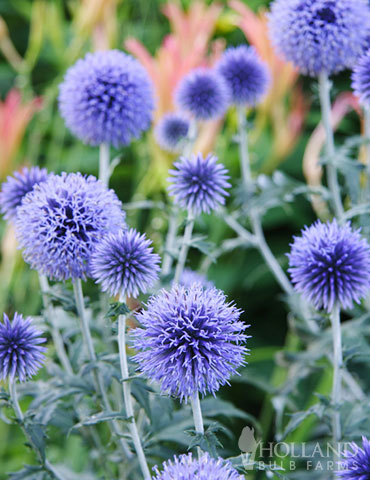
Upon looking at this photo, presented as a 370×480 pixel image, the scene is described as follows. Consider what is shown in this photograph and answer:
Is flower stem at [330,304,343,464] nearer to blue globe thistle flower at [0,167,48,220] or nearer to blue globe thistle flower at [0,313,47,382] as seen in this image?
blue globe thistle flower at [0,313,47,382]

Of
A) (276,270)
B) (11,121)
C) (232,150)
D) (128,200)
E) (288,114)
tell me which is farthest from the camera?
(128,200)

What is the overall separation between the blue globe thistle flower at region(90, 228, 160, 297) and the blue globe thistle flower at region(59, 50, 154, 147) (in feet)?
1.48

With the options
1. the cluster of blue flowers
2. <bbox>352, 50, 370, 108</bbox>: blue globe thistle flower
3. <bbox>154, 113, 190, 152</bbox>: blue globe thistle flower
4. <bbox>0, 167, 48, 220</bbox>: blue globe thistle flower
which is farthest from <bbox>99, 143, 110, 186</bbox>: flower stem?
<bbox>352, 50, 370, 108</bbox>: blue globe thistle flower

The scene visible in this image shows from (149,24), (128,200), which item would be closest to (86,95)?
(128,200)

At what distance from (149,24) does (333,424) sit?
2082mm

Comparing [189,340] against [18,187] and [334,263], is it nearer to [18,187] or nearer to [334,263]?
[334,263]

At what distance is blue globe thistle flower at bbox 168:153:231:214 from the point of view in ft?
3.18

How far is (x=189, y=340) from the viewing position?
69cm

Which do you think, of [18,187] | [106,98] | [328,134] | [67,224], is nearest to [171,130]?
[106,98]

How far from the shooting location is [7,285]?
1707 millimetres

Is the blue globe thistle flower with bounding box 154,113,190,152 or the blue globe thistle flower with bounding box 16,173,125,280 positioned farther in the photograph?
the blue globe thistle flower with bounding box 154,113,190,152

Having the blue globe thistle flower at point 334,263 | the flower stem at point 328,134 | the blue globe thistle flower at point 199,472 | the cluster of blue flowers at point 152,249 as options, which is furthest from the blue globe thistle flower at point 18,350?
the flower stem at point 328,134

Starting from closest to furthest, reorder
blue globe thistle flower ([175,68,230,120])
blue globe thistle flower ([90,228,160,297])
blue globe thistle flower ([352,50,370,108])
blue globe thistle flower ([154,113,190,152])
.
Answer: blue globe thistle flower ([90,228,160,297]) < blue globe thistle flower ([352,50,370,108]) < blue globe thistle flower ([175,68,230,120]) < blue globe thistle flower ([154,113,190,152])

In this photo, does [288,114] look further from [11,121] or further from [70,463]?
[70,463]
